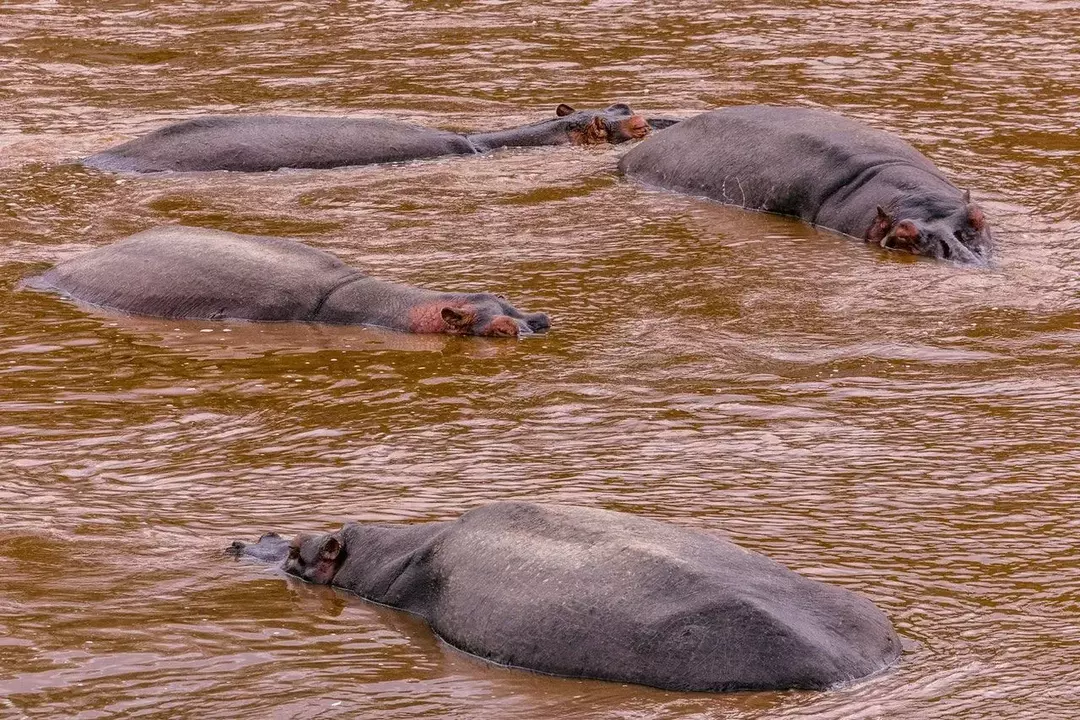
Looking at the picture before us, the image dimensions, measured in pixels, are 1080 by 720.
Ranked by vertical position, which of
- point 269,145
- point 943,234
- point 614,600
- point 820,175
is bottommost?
point 943,234

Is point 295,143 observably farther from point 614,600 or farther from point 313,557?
point 614,600

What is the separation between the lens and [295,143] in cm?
1181

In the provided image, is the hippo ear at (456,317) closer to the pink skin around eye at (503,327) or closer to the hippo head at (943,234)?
the pink skin around eye at (503,327)

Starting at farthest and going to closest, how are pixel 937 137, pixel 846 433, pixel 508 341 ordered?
pixel 937 137
pixel 508 341
pixel 846 433

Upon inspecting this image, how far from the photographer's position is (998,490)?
243 inches

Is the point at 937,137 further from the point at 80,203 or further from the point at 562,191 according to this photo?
the point at 80,203

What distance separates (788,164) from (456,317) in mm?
3070

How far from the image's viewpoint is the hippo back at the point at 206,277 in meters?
8.62

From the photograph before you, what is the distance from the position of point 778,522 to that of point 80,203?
6.09 meters

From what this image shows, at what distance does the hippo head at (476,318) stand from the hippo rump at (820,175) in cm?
221

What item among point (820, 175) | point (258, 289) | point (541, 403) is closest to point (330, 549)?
point (541, 403)

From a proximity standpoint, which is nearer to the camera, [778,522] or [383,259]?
[778,522]

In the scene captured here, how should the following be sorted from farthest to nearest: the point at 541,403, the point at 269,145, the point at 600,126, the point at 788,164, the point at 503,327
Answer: the point at 600,126 → the point at 269,145 → the point at 788,164 → the point at 503,327 → the point at 541,403

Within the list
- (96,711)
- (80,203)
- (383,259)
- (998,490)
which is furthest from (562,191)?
(96,711)
